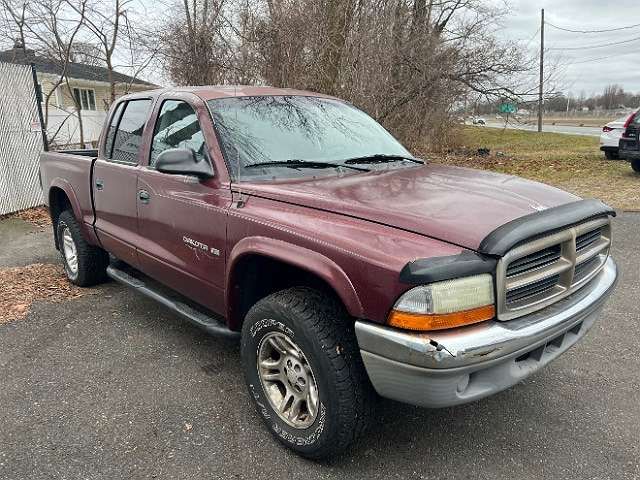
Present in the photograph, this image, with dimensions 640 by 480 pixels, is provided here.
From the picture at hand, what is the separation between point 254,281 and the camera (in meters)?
3.03

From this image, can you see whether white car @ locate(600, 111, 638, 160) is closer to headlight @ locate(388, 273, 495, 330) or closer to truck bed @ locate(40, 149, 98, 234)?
truck bed @ locate(40, 149, 98, 234)

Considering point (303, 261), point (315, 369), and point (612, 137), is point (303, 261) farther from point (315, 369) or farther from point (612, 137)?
point (612, 137)

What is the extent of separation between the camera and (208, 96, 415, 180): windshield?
10.4ft

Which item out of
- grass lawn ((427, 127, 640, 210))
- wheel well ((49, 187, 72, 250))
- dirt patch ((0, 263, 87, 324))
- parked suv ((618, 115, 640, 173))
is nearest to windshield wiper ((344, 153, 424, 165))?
dirt patch ((0, 263, 87, 324))

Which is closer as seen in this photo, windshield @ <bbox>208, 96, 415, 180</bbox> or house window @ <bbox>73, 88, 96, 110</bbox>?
windshield @ <bbox>208, 96, 415, 180</bbox>

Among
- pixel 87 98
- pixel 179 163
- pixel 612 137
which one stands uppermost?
pixel 87 98

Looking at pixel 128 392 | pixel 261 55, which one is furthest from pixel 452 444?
pixel 261 55

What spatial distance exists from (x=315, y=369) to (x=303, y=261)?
501 mm

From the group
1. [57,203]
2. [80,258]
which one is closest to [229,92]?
[80,258]

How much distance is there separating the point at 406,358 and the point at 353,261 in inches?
17.9

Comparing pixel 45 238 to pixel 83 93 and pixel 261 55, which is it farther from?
pixel 83 93

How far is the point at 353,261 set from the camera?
2221 millimetres

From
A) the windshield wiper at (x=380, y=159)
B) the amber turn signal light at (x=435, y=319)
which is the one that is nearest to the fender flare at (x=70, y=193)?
the windshield wiper at (x=380, y=159)

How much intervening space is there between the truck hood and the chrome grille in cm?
16
